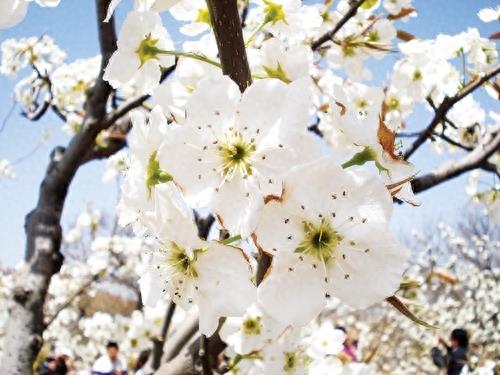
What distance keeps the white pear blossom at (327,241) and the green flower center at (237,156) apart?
11 centimetres

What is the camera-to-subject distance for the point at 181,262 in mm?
829

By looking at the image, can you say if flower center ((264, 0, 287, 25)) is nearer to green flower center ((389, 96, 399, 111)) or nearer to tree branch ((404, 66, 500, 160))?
tree branch ((404, 66, 500, 160))

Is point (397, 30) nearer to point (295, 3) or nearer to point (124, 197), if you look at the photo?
point (295, 3)

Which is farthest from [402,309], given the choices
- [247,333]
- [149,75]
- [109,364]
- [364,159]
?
[109,364]

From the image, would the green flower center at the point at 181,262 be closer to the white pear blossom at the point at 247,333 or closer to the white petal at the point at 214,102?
the white petal at the point at 214,102

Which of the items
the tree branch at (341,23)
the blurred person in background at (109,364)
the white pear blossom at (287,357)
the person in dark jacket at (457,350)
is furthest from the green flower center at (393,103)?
the person in dark jacket at (457,350)

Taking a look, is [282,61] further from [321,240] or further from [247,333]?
[247,333]

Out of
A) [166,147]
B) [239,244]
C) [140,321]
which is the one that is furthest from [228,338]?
[140,321]

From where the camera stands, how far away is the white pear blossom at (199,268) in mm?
722

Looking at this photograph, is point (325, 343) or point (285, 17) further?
point (325, 343)

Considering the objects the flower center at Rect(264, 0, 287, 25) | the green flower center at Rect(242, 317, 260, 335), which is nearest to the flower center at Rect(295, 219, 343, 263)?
the flower center at Rect(264, 0, 287, 25)

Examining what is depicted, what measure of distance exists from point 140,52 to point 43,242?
1625mm

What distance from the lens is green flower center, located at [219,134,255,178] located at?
78 cm

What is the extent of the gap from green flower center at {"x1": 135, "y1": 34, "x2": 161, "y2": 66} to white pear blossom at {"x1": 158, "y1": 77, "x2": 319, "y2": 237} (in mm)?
207
